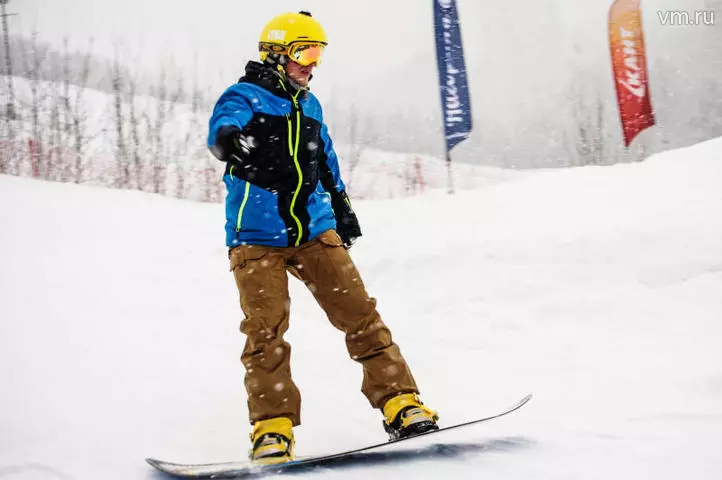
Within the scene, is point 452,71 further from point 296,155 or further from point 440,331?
point 296,155

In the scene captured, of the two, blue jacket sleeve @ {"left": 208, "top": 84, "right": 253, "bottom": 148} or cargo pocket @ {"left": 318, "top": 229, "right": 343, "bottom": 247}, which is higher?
blue jacket sleeve @ {"left": 208, "top": 84, "right": 253, "bottom": 148}

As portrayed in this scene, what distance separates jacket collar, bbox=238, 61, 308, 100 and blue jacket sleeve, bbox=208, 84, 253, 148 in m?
0.09

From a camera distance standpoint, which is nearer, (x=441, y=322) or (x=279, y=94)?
(x=279, y=94)

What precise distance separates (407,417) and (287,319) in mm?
589

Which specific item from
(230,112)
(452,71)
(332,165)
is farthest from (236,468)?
(452,71)

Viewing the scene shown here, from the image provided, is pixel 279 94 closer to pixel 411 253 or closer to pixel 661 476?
pixel 661 476

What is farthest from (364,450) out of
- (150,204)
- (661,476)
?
(150,204)

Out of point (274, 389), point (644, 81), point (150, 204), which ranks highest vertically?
point (644, 81)

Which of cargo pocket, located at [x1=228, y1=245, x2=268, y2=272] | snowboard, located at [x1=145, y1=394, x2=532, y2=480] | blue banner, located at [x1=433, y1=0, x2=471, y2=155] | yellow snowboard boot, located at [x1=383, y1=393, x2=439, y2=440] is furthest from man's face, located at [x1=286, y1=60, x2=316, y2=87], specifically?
blue banner, located at [x1=433, y1=0, x2=471, y2=155]

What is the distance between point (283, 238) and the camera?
97.7 inches

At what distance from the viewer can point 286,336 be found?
178 inches

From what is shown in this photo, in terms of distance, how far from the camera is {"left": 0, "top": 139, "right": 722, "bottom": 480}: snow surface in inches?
94.8

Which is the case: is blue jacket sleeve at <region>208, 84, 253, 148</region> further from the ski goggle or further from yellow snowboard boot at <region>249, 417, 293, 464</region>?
yellow snowboard boot at <region>249, 417, 293, 464</region>

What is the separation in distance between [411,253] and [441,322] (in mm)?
1123
